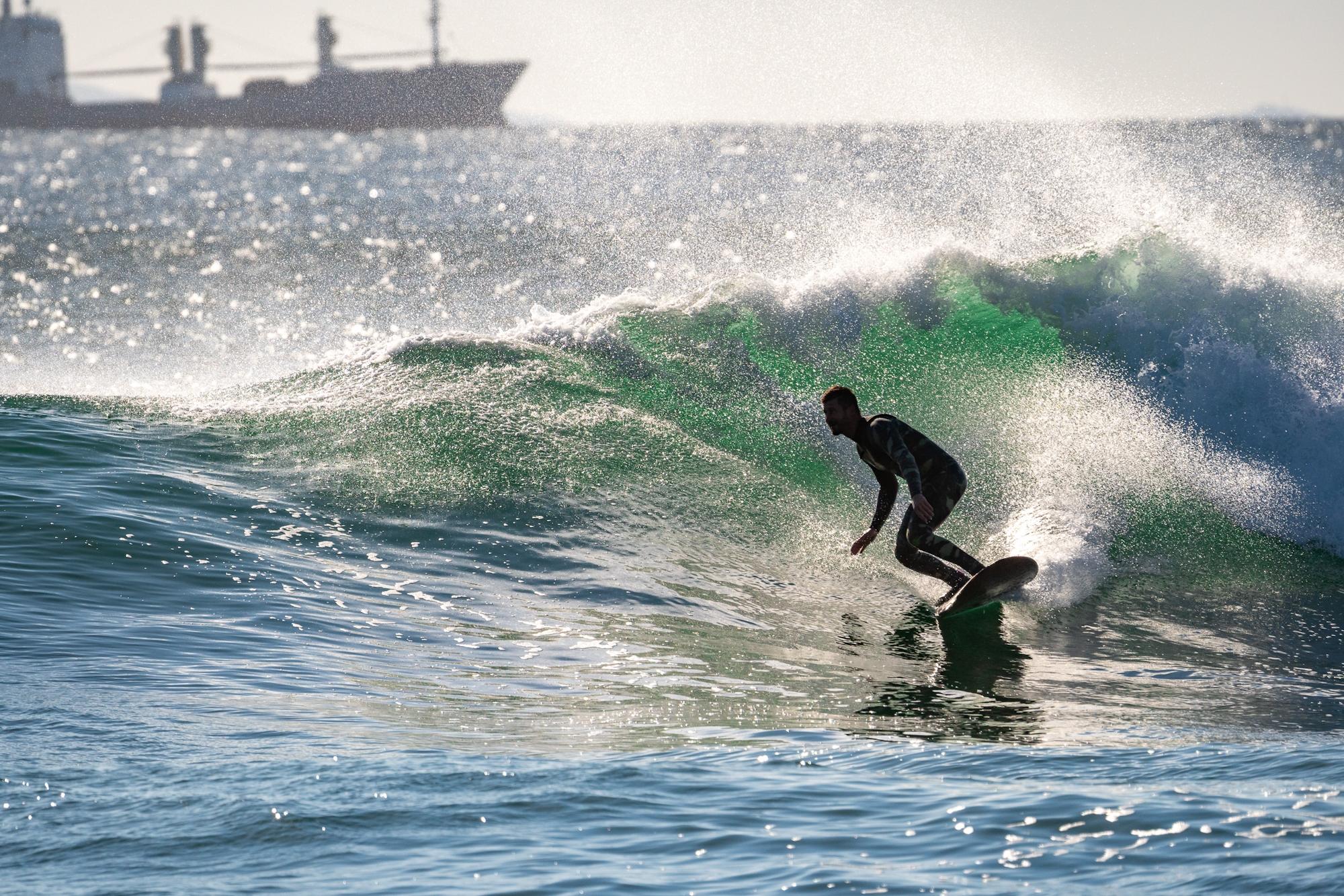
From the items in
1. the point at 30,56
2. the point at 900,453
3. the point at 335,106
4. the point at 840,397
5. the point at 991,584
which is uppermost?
the point at 30,56

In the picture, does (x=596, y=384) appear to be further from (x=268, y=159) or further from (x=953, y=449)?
(x=268, y=159)

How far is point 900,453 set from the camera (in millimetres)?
8281

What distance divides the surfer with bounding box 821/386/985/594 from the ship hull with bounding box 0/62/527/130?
126028 millimetres

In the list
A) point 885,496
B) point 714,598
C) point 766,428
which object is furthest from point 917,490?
point 766,428

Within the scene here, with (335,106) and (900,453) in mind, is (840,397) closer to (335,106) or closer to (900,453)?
(900,453)

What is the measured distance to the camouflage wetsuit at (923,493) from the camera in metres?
8.38

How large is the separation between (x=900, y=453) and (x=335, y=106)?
12941 cm

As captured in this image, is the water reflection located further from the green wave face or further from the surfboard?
the green wave face

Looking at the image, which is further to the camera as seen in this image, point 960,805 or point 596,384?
point 596,384

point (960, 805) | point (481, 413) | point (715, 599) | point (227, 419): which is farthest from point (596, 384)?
point (960, 805)

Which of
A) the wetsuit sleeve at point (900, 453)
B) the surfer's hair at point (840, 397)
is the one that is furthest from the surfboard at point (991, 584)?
the surfer's hair at point (840, 397)

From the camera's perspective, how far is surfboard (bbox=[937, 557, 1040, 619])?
8242mm

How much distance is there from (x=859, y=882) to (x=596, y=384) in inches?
361

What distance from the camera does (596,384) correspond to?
13.2m
